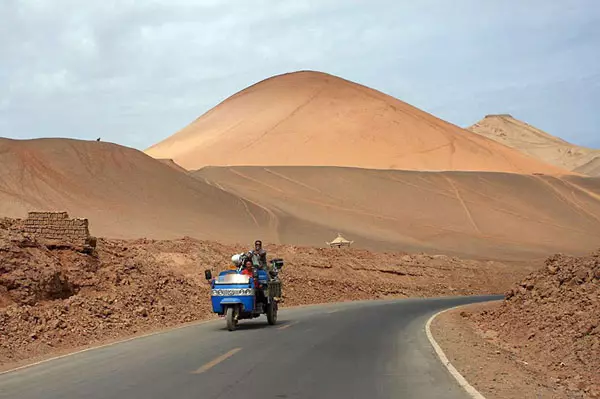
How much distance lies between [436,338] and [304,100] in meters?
137

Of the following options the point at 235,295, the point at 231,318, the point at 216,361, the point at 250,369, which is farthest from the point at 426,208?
the point at 250,369

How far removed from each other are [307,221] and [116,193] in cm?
2051

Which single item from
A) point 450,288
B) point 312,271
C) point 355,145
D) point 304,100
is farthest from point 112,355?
point 304,100

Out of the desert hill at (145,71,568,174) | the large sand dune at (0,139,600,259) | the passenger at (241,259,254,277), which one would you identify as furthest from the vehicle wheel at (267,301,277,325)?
the desert hill at (145,71,568,174)

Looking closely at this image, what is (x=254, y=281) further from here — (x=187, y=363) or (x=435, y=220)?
(x=435, y=220)

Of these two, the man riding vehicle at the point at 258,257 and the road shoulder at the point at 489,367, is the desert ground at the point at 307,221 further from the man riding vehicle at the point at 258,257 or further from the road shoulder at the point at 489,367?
the man riding vehicle at the point at 258,257

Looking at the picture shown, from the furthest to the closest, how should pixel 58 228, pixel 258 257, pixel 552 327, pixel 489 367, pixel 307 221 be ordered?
pixel 307 221
pixel 58 228
pixel 258 257
pixel 552 327
pixel 489 367

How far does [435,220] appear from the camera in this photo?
91625 millimetres

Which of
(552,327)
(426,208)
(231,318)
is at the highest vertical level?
(426,208)

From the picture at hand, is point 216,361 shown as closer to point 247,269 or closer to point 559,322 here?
point 247,269

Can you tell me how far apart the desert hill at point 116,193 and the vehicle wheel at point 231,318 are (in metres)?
42.2

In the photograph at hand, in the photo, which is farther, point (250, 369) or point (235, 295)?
point (235, 295)

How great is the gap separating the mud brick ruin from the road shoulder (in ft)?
42.4

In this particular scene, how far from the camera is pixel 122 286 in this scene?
26.1 metres
